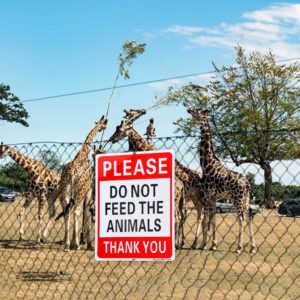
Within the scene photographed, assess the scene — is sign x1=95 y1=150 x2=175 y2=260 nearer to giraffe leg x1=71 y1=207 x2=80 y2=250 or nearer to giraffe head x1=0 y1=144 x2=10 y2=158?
giraffe head x1=0 y1=144 x2=10 y2=158

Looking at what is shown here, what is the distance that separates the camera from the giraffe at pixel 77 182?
44.7 feet

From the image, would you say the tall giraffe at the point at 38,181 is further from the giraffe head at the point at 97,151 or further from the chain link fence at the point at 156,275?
the giraffe head at the point at 97,151

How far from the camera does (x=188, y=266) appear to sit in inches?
442

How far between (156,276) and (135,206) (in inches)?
212

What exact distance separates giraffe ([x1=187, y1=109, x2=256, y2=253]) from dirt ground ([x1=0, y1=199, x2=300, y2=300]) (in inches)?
36.3

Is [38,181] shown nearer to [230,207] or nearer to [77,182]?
[77,182]

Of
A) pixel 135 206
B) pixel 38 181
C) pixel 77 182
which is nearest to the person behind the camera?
pixel 135 206

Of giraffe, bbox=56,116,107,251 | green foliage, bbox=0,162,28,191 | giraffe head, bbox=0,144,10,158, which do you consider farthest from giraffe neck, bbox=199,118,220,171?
giraffe head, bbox=0,144,10,158

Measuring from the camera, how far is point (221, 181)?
1342cm

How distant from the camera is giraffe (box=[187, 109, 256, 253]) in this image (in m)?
13.0

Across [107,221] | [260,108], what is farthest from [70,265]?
[260,108]

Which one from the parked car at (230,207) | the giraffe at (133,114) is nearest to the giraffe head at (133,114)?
the giraffe at (133,114)

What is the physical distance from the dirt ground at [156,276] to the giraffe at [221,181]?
922 millimetres

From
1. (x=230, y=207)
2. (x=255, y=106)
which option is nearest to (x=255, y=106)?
(x=255, y=106)
